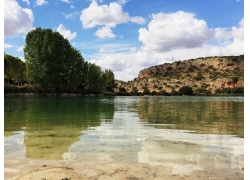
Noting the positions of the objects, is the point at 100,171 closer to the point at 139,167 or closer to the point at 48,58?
the point at 139,167

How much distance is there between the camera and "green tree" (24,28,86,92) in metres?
64.1

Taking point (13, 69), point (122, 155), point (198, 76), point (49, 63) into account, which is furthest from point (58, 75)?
point (198, 76)

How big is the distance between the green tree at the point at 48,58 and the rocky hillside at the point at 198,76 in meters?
51.6

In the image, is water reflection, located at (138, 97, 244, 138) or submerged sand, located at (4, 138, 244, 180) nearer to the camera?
submerged sand, located at (4, 138, 244, 180)

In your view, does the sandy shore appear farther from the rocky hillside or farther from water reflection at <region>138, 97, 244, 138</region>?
the rocky hillside

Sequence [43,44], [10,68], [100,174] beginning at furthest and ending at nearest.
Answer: [10,68] < [43,44] < [100,174]

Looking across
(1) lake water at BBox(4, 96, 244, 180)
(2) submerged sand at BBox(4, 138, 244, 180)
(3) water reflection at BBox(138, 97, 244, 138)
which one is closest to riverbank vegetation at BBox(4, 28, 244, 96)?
(3) water reflection at BBox(138, 97, 244, 138)

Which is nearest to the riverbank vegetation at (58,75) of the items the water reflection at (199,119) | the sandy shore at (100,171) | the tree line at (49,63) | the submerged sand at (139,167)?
the tree line at (49,63)

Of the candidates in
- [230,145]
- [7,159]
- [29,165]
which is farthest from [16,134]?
[230,145]

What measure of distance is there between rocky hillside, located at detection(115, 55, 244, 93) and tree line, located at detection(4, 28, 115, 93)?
156 feet
